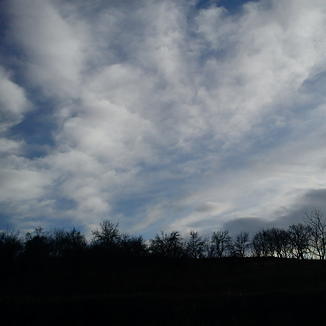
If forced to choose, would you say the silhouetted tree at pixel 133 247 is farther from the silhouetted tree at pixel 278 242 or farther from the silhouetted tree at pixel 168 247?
the silhouetted tree at pixel 278 242

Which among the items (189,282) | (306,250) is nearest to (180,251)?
(189,282)

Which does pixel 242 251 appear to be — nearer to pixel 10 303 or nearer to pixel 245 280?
pixel 245 280

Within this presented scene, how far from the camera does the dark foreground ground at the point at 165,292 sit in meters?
21.9

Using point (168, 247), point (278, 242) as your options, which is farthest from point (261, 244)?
point (168, 247)

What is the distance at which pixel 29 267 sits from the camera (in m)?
47.2

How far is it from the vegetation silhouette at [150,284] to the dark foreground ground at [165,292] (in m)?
0.08

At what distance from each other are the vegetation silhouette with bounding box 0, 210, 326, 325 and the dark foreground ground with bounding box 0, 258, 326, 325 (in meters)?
0.08

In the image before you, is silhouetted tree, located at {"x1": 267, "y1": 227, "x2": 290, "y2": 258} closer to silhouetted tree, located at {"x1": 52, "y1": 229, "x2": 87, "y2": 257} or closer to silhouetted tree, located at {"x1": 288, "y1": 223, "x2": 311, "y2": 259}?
silhouetted tree, located at {"x1": 288, "y1": 223, "x2": 311, "y2": 259}

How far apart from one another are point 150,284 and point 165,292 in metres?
7.03

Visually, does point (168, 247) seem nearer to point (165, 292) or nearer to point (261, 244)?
point (165, 292)

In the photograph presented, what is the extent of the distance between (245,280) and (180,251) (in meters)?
20.0

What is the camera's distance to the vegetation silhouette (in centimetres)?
2214

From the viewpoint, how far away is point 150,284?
140ft

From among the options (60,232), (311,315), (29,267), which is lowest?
(311,315)
